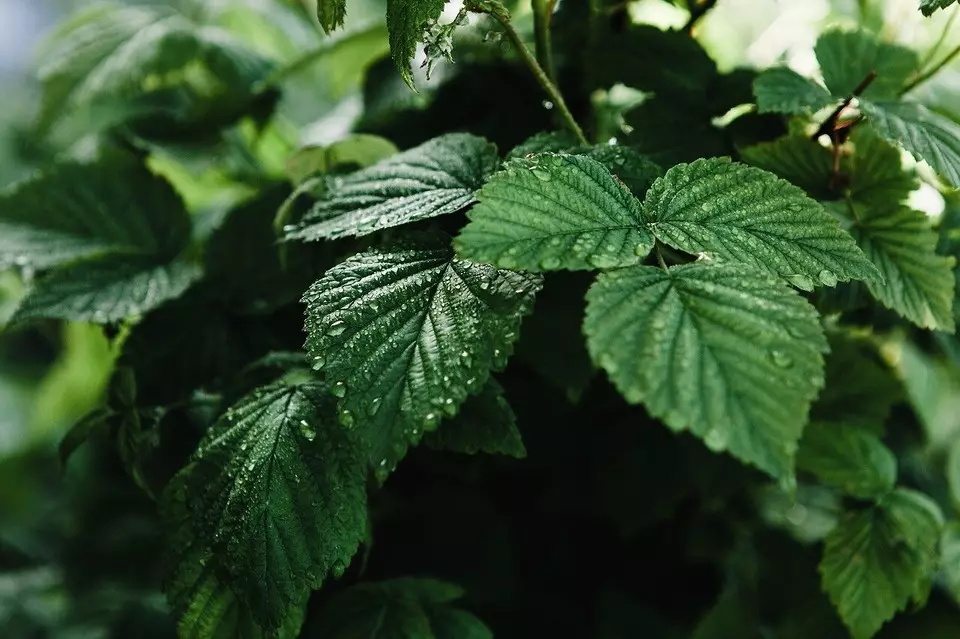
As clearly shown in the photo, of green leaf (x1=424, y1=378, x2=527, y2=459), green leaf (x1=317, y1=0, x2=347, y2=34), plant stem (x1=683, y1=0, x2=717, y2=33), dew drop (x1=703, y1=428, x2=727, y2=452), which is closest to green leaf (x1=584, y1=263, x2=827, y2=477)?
dew drop (x1=703, y1=428, x2=727, y2=452)

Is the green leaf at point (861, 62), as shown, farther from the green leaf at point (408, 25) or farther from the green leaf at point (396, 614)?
the green leaf at point (396, 614)

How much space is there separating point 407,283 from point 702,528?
2.00ft

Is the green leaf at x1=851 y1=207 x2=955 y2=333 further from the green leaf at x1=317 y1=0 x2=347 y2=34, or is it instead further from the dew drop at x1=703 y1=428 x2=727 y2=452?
the green leaf at x1=317 y1=0 x2=347 y2=34

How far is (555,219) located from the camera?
467mm

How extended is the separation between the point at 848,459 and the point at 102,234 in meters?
0.81

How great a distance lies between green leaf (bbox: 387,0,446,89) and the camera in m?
0.49

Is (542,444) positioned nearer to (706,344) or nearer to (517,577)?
(517,577)

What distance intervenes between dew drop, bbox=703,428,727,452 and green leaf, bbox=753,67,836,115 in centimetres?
30

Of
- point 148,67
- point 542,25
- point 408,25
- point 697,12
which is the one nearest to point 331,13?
point 408,25

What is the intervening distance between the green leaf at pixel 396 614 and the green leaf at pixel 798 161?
1.46 feet

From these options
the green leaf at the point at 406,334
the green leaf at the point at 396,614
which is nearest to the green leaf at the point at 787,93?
the green leaf at the point at 406,334

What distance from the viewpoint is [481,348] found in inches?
18.1

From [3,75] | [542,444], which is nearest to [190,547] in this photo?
[542,444]

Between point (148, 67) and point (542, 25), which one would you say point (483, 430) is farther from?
point (148, 67)
